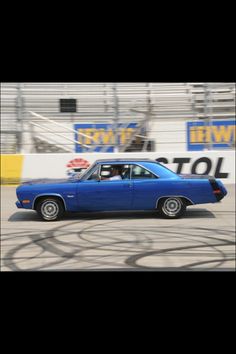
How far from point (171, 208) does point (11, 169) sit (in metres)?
6.57

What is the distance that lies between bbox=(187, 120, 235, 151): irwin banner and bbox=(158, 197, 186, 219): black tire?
569cm

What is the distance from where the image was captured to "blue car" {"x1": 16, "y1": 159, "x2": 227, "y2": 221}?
755 centimetres

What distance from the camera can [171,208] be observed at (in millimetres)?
7770

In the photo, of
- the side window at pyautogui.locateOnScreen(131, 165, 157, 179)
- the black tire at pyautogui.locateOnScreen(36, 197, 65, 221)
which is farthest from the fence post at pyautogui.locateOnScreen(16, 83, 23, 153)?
the side window at pyautogui.locateOnScreen(131, 165, 157, 179)

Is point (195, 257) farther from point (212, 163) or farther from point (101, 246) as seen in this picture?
point (212, 163)

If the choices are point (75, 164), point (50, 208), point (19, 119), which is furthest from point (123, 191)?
point (19, 119)

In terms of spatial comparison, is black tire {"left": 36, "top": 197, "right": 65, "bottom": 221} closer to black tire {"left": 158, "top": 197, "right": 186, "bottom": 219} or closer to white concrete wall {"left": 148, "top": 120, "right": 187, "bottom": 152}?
black tire {"left": 158, "top": 197, "right": 186, "bottom": 219}

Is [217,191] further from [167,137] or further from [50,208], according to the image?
[167,137]

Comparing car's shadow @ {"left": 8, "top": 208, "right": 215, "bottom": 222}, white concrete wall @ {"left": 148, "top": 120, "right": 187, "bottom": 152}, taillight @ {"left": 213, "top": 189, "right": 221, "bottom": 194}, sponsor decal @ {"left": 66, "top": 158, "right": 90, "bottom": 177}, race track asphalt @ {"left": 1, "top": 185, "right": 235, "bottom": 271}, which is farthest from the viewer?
white concrete wall @ {"left": 148, "top": 120, "right": 187, "bottom": 152}

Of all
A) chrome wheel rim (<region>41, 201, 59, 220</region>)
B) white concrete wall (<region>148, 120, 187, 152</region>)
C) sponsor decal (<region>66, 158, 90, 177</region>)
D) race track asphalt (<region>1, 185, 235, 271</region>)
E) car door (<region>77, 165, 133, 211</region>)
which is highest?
white concrete wall (<region>148, 120, 187, 152</region>)

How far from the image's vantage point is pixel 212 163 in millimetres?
12578

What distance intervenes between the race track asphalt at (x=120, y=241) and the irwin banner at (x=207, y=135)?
16.1 ft

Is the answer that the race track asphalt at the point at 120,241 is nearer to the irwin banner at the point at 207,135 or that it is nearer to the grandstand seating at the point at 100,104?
the irwin banner at the point at 207,135

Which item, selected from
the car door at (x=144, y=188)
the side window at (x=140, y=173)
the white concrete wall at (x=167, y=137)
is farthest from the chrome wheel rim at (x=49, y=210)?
the white concrete wall at (x=167, y=137)
